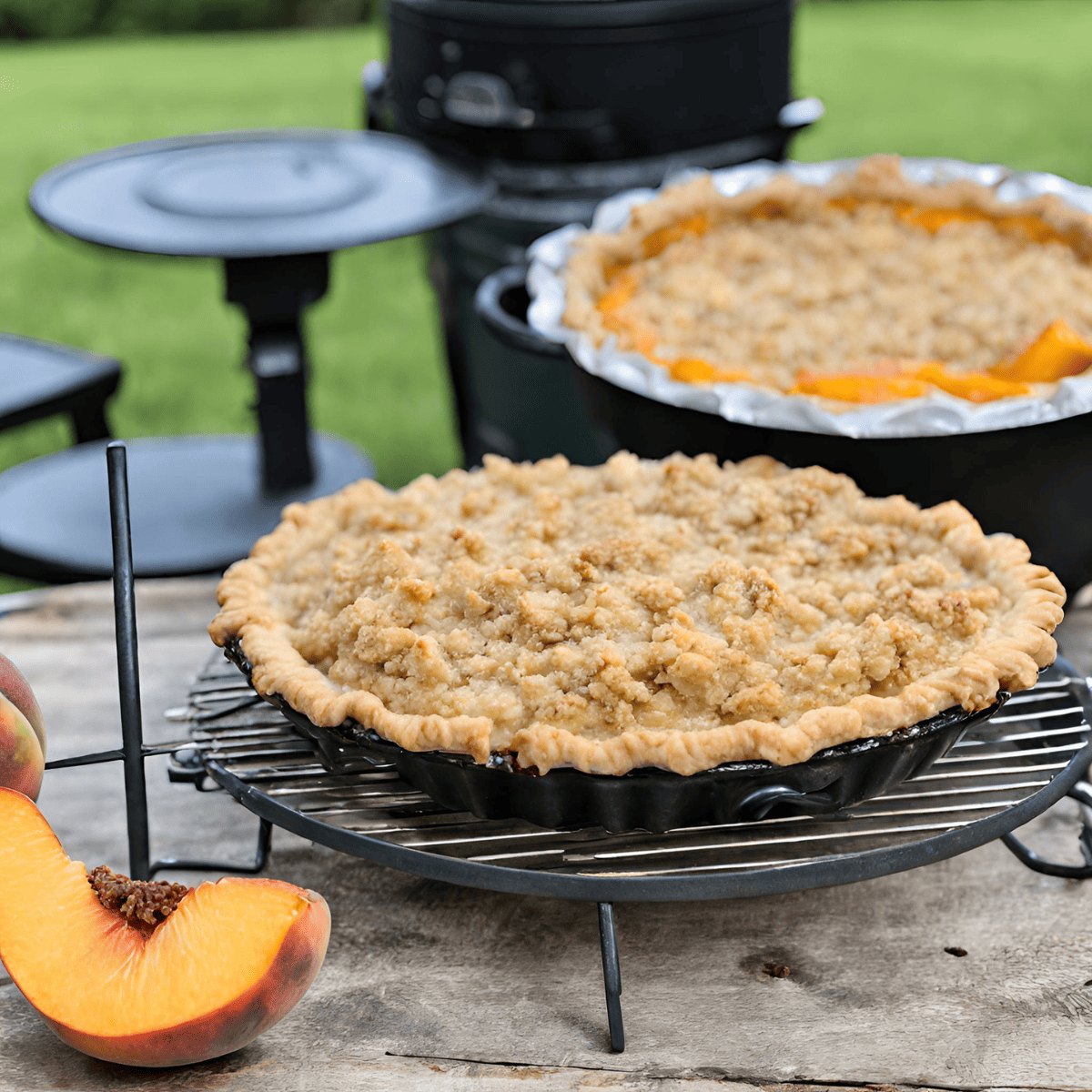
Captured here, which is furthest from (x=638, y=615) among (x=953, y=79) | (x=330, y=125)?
(x=953, y=79)

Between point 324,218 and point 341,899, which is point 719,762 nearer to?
point 341,899

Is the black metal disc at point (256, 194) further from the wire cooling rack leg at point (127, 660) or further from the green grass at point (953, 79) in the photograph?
the green grass at point (953, 79)

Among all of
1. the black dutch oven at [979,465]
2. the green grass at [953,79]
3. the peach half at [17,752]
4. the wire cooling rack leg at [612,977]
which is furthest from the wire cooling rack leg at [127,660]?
the green grass at [953,79]

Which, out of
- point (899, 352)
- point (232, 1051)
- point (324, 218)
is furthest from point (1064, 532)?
point (324, 218)

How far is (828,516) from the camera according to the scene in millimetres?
1783

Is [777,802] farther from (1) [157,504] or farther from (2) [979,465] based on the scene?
(1) [157,504]

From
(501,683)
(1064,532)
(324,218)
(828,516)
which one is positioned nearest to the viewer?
(501,683)

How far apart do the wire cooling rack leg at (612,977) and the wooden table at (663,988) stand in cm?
2

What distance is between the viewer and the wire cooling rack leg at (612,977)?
140 cm

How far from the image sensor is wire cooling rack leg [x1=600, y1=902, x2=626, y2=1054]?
140 cm

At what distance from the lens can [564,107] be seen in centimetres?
360

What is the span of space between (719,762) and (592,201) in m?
2.70

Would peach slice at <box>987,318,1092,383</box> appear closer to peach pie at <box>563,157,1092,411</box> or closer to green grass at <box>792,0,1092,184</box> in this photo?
peach pie at <box>563,157,1092,411</box>

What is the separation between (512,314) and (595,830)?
4.77 ft
